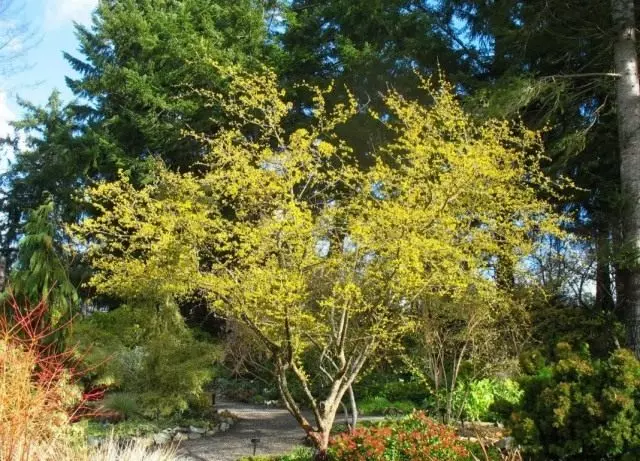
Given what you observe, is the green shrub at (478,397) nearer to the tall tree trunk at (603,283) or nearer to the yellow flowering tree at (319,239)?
the yellow flowering tree at (319,239)

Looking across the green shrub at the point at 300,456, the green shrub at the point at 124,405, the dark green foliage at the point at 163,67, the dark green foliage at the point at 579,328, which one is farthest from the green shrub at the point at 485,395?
the dark green foliage at the point at 163,67

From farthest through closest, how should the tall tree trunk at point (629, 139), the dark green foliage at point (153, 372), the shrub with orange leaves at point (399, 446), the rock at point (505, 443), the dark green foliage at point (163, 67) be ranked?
the dark green foliage at point (163, 67), the dark green foliage at point (153, 372), the tall tree trunk at point (629, 139), the rock at point (505, 443), the shrub with orange leaves at point (399, 446)

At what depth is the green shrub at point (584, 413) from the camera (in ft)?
14.1

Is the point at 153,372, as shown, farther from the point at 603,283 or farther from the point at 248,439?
the point at 603,283

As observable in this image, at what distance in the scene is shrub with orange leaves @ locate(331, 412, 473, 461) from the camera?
4688mm

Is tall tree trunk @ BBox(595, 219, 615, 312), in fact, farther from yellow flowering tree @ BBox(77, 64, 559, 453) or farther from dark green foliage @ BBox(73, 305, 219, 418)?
dark green foliage @ BBox(73, 305, 219, 418)

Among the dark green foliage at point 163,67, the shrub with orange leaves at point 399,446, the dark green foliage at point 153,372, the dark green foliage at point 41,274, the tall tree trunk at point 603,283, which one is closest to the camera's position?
the shrub with orange leaves at point 399,446

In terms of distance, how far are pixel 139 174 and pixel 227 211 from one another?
7.51 meters

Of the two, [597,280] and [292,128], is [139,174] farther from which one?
[597,280]

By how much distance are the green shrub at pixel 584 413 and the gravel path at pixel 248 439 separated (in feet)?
13.1

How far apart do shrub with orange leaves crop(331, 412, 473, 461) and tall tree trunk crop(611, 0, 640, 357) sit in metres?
4.24

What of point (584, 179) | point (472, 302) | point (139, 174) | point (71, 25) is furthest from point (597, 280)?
point (71, 25)

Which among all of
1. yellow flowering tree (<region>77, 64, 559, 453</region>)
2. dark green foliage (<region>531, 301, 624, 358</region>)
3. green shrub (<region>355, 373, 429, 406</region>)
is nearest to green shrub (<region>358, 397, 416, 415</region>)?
green shrub (<region>355, 373, 429, 406</region>)

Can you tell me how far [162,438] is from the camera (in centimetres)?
852
